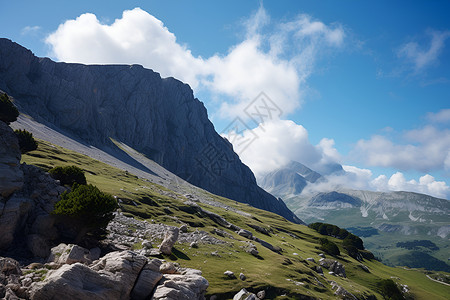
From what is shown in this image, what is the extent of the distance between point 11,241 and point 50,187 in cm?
1027

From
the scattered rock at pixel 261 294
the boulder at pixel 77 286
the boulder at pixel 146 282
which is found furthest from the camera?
the scattered rock at pixel 261 294

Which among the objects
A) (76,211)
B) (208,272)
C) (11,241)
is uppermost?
(76,211)

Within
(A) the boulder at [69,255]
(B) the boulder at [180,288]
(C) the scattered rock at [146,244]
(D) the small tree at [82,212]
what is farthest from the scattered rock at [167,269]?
(D) the small tree at [82,212]

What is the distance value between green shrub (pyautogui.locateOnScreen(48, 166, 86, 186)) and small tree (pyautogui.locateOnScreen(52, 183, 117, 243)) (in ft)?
57.8

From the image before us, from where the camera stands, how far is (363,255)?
144625mm

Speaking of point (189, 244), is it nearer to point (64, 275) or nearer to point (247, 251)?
point (247, 251)

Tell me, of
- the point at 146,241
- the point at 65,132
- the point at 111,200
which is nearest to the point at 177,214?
the point at 146,241

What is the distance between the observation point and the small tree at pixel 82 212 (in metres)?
35.4

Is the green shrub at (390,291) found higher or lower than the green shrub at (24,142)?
lower

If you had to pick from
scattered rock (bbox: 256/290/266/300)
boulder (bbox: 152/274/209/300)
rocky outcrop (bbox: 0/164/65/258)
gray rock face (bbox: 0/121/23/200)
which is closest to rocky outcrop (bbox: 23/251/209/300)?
boulder (bbox: 152/274/209/300)

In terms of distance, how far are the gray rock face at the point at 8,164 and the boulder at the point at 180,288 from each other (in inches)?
905

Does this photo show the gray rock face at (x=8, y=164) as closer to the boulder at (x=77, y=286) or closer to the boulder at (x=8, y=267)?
the boulder at (x=8, y=267)

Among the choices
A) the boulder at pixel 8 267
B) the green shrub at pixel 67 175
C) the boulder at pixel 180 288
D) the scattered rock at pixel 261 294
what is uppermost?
the green shrub at pixel 67 175

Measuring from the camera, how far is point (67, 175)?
54094 millimetres
